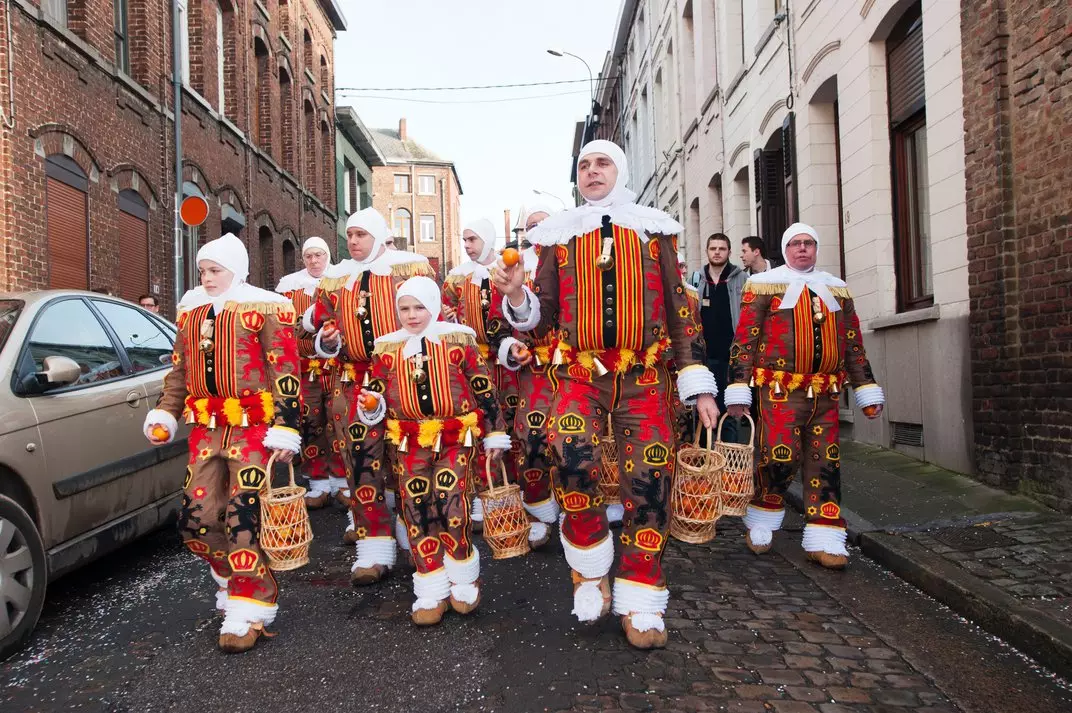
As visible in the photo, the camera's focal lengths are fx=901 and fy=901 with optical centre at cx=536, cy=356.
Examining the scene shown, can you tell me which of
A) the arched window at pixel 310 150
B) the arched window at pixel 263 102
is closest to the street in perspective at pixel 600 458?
the arched window at pixel 263 102

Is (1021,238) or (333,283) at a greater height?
(1021,238)

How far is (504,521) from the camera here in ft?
14.7

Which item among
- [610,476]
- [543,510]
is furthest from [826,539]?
[543,510]

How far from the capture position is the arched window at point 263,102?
22156 millimetres

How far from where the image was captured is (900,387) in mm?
8273

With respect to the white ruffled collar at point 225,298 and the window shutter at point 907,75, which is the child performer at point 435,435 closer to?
the white ruffled collar at point 225,298

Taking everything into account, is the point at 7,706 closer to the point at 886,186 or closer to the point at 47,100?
the point at 886,186

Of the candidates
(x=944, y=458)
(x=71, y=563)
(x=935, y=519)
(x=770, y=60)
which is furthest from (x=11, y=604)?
(x=770, y=60)

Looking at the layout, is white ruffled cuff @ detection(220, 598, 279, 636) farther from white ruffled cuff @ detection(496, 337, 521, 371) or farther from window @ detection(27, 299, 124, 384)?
white ruffled cuff @ detection(496, 337, 521, 371)

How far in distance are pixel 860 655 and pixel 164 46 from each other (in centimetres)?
1509

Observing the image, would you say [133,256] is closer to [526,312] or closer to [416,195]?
[526,312]

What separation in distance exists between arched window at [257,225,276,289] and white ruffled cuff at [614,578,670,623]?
19.5 meters

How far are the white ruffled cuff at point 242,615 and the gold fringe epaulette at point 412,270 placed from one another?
6.96ft

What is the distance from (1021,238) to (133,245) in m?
12.2
